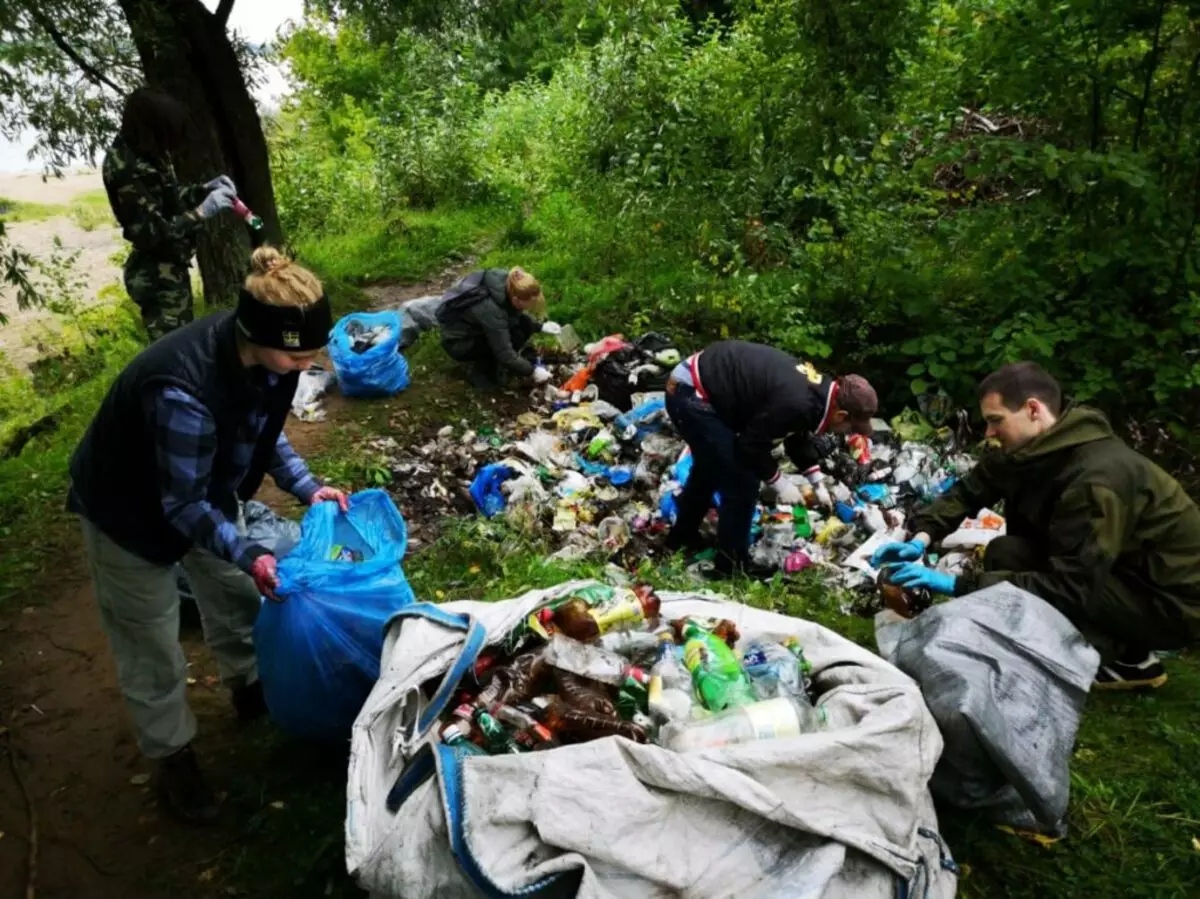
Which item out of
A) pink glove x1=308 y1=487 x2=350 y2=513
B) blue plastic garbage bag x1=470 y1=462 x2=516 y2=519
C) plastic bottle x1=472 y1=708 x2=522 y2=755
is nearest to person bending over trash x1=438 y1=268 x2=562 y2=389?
blue plastic garbage bag x1=470 y1=462 x2=516 y2=519

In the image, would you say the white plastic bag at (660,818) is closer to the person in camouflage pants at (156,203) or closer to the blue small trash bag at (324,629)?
the blue small trash bag at (324,629)

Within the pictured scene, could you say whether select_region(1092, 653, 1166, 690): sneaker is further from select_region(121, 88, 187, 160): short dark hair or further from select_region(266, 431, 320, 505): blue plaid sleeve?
select_region(121, 88, 187, 160): short dark hair

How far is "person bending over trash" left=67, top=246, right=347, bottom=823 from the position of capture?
214cm

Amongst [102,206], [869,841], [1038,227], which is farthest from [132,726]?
[102,206]

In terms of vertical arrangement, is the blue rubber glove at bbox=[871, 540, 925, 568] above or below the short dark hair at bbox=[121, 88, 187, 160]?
below

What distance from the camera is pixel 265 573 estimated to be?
Result: 226cm

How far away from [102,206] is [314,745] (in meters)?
18.5

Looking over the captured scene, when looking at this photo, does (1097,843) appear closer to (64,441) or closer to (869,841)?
(869,841)

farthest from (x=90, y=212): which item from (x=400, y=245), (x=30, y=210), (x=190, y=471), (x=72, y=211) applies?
(x=190, y=471)

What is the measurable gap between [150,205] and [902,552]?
4248 millimetres

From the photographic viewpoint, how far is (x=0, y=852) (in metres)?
2.63

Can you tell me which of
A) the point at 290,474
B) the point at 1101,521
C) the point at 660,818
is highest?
the point at 290,474

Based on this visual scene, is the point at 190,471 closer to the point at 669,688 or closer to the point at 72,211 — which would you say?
the point at 669,688

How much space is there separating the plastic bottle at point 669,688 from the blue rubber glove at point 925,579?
1096mm
